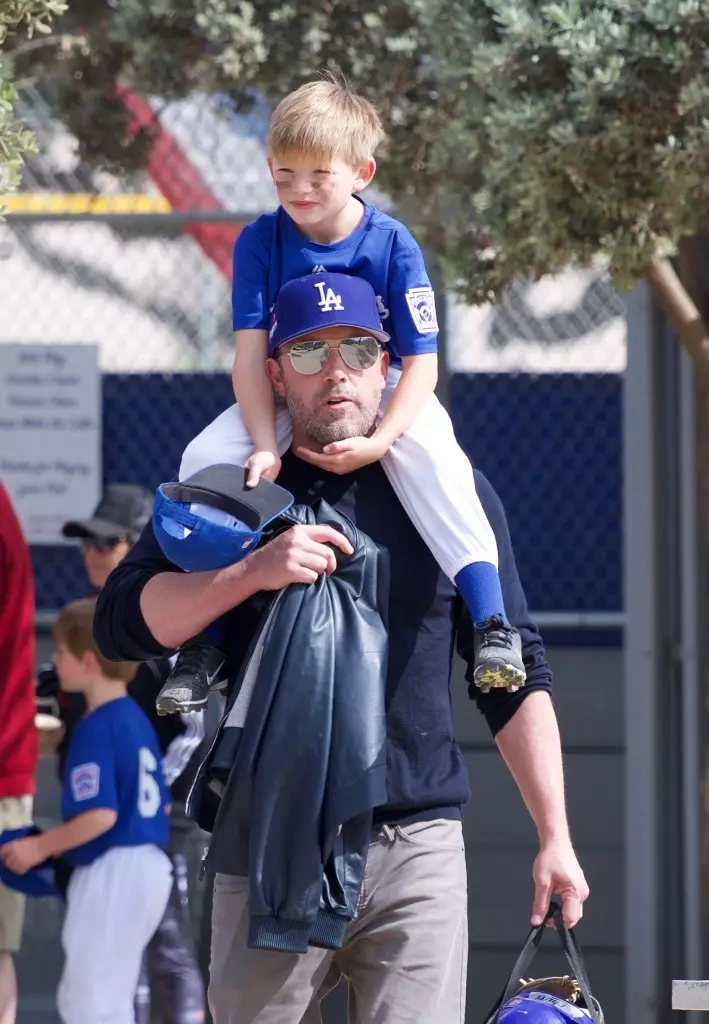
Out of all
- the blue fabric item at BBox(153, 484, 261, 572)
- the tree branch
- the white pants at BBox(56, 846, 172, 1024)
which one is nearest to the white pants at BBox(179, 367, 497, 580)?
the blue fabric item at BBox(153, 484, 261, 572)

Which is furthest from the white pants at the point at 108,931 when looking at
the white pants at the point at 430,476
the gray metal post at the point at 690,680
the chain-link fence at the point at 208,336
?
the white pants at the point at 430,476

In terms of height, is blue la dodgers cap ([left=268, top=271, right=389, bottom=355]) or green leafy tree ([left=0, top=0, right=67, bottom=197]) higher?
green leafy tree ([left=0, top=0, right=67, bottom=197])

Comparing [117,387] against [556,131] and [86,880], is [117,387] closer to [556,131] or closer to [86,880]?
[86,880]

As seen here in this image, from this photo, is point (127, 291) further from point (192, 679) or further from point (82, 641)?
point (192, 679)

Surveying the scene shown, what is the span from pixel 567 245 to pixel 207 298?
2739 millimetres

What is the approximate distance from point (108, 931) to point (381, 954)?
7.45 ft

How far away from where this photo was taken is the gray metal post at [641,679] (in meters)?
5.79

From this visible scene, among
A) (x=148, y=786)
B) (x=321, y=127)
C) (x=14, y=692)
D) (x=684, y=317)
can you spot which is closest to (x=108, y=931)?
(x=148, y=786)

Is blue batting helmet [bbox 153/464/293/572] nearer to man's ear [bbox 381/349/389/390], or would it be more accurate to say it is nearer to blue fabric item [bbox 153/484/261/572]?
blue fabric item [bbox 153/484/261/572]

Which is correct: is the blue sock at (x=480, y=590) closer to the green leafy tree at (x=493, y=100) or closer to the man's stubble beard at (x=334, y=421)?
the man's stubble beard at (x=334, y=421)

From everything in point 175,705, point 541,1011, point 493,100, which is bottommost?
point 541,1011

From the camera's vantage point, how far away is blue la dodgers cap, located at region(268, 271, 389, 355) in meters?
2.90

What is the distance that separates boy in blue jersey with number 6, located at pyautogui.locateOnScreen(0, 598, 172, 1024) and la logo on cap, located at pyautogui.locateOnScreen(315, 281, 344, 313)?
2.38 m

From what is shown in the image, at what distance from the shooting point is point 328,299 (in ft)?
9.53
